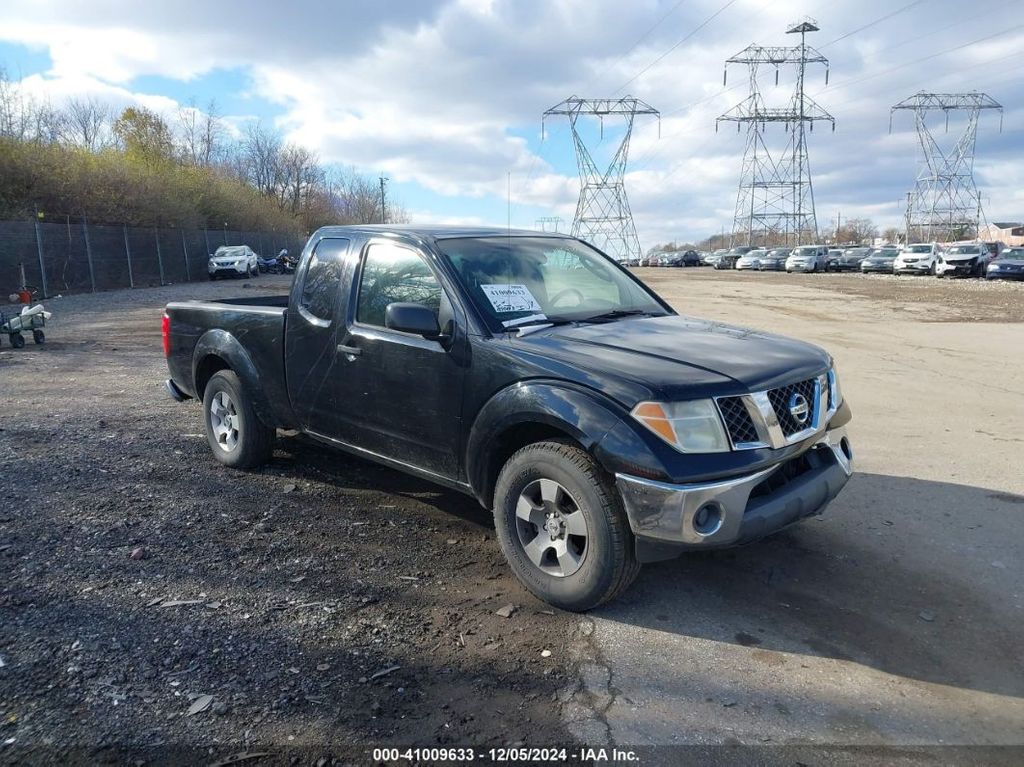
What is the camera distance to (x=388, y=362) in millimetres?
4383

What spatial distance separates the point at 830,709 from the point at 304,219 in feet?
249

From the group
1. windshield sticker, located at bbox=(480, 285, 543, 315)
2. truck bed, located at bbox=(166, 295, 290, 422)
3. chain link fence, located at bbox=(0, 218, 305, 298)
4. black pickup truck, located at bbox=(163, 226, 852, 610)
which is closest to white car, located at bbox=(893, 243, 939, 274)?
chain link fence, located at bbox=(0, 218, 305, 298)

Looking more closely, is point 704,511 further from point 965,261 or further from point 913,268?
point 913,268

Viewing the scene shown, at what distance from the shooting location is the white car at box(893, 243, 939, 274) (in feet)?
136

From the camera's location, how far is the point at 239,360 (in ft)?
18.2

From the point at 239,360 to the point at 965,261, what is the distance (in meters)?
42.1

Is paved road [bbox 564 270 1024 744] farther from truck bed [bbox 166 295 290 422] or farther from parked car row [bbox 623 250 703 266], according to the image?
parked car row [bbox 623 250 703 266]

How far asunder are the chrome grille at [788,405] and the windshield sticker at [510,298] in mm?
1449

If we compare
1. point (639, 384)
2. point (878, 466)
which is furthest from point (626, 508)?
point (878, 466)

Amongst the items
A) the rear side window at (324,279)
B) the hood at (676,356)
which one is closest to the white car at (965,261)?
the hood at (676,356)

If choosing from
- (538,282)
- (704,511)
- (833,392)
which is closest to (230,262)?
(538,282)

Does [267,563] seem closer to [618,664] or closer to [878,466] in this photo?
[618,664]

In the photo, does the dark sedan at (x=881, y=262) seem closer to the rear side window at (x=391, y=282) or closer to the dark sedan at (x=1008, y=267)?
the dark sedan at (x=1008, y=267)

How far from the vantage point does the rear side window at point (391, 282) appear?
4402mm
